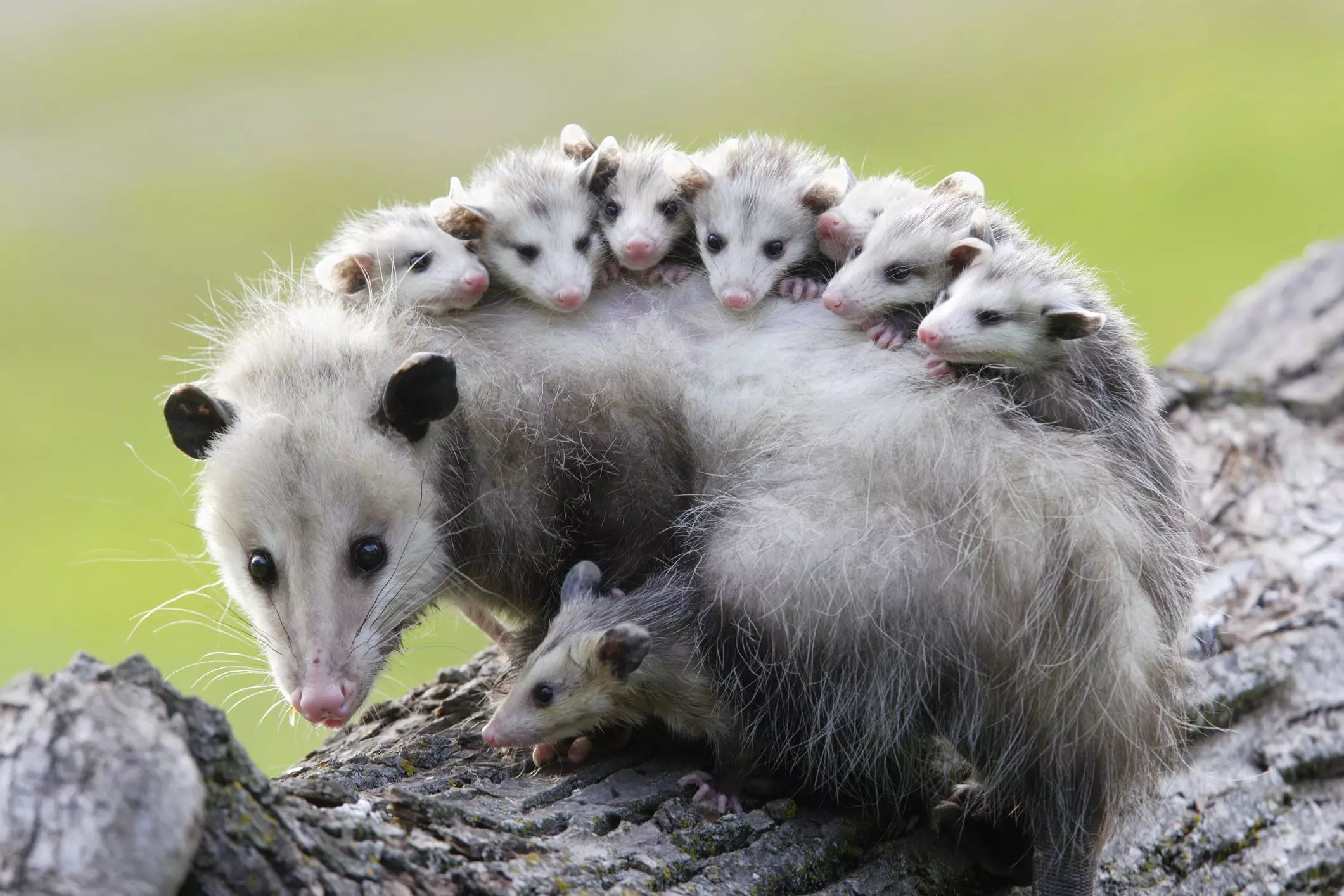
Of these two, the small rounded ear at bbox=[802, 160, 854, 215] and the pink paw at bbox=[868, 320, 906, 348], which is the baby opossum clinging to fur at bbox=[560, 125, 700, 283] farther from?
the pink paw at bbox=[868, 320, 906, 348]

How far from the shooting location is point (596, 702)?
249cm

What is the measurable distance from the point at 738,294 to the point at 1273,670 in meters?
1.54

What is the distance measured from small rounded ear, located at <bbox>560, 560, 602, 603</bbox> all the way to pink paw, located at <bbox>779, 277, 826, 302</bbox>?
77cm

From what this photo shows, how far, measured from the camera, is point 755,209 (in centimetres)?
295

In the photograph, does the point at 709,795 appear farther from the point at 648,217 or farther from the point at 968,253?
the point at 648,217

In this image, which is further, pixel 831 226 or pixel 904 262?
pixel 831 226

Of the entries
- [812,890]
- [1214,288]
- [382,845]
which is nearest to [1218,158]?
[1214,288]

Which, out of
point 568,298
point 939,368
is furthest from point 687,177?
point 939,368

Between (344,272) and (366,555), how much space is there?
82 cm

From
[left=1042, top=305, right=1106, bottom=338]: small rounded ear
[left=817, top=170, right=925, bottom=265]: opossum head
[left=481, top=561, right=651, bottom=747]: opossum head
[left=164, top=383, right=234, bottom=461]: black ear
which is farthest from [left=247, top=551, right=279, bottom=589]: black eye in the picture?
[left=1042, top=305, right=1106, bottom=338]: small rounded ear

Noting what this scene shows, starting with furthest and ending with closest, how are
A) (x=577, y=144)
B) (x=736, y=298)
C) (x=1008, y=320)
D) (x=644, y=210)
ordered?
1. (x=577, y=144)
2. (x=644, y=210)
3. (x=736, y=298)
4. (x=1008, y=320)

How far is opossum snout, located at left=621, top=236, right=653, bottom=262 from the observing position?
2891 millimetres

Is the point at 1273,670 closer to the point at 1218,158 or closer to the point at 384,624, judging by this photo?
the point at 384,624

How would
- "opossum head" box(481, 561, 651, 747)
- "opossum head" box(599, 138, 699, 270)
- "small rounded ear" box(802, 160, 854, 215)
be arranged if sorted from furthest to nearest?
"small rounded ear" box(802, 160, 854, 215) < "opossum head" box(599, 138, 699, 270) < "opossum head" box(481, 561, 651, 747)
